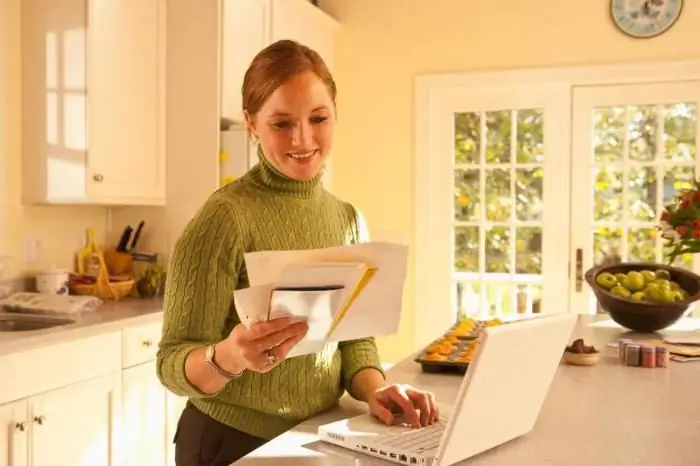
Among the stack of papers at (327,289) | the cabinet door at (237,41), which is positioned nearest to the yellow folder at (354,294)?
the stack of papers at (327,289)

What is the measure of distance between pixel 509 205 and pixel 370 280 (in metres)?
3.31

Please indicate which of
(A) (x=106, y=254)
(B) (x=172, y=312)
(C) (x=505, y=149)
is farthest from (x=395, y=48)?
(B) (x=172, y=312)

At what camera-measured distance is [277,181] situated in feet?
4.29

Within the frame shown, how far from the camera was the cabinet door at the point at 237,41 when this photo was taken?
11.1 feet

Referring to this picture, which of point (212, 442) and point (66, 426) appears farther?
point (66, 426)

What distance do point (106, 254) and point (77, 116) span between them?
736 millimetres

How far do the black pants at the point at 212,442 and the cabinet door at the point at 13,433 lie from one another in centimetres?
112

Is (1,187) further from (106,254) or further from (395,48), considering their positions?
(395,48)

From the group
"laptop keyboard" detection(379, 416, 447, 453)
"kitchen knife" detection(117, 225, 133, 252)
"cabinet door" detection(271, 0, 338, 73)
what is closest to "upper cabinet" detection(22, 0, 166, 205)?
"kitchen knife" detection(117, 225, 133, 252)

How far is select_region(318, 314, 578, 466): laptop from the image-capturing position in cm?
96

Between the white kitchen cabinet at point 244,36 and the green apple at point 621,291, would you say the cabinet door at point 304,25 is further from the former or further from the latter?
the green apple at point 621,291

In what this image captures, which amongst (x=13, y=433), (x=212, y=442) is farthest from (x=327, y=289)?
(x=13, y=433)

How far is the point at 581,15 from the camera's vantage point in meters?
4.08

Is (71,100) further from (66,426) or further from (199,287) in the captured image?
(199,287)
